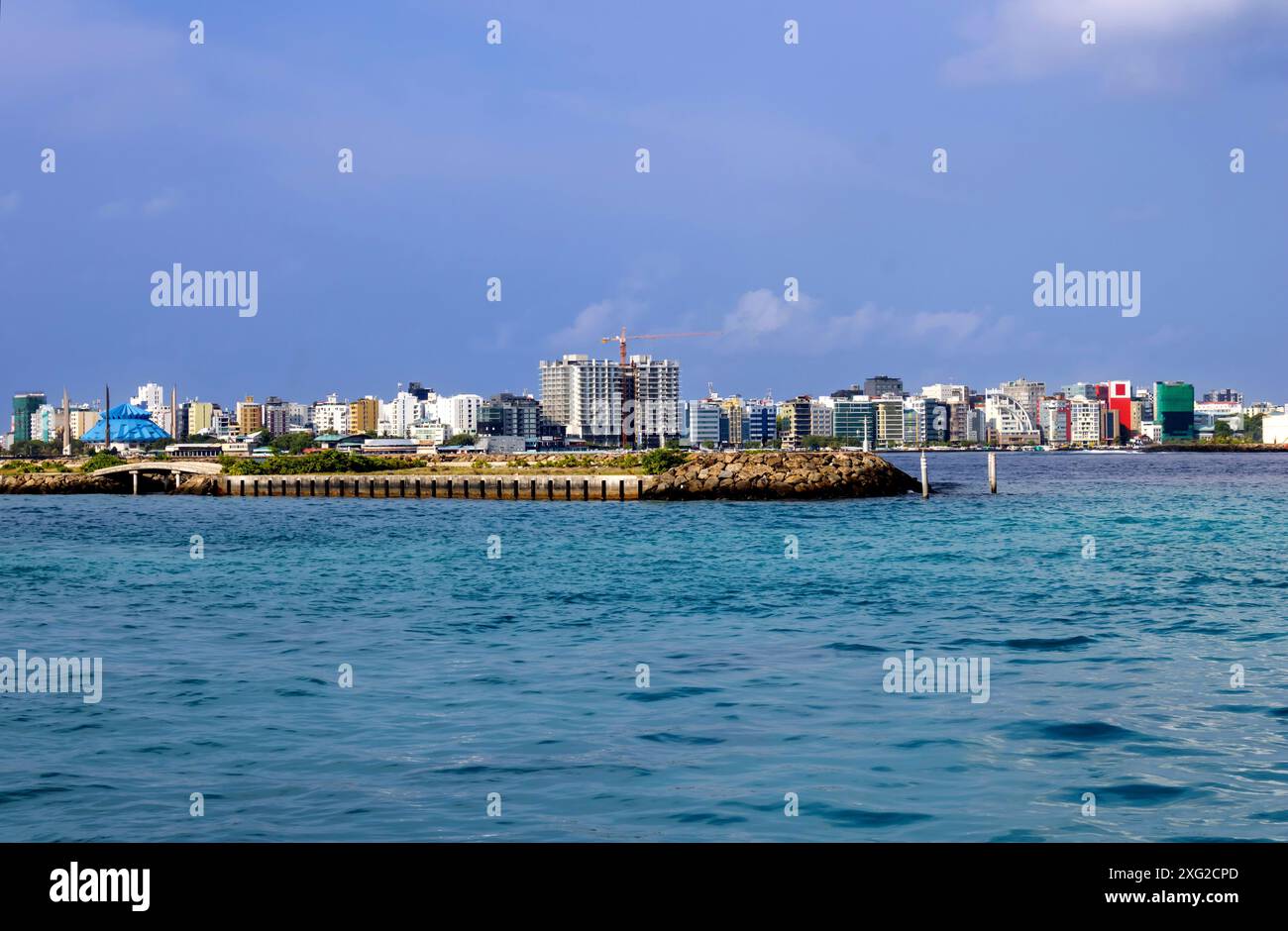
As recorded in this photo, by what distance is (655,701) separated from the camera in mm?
15648

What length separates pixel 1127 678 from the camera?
16.9m

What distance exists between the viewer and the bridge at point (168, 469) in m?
100

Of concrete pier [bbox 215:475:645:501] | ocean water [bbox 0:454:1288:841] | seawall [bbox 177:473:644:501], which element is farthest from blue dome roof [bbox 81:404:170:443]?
ocean water [bbox 0:454:1288:841]

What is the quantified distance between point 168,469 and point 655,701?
314 ft

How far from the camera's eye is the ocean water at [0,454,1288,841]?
10805mm

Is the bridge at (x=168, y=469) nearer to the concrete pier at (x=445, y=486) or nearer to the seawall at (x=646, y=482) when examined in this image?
the seawall at (x=646, y=482)

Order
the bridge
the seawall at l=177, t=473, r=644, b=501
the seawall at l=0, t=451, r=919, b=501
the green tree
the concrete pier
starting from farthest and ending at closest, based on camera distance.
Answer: the bridge
the green tree
the seawall at l=177, t=473, r=644, b=501
the concrete pier
the seawall at l=0, t=451, r=919, b=501

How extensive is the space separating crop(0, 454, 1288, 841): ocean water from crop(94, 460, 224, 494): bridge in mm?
65519

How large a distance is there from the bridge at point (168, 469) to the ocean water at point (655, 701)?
6552cm

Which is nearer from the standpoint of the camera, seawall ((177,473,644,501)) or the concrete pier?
the concrete pier

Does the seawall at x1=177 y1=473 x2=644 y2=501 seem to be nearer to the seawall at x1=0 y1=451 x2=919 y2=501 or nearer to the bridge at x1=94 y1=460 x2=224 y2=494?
the seawall at x1=0 y1=451 x2=919 y2=501

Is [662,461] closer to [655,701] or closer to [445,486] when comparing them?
[445,486]
